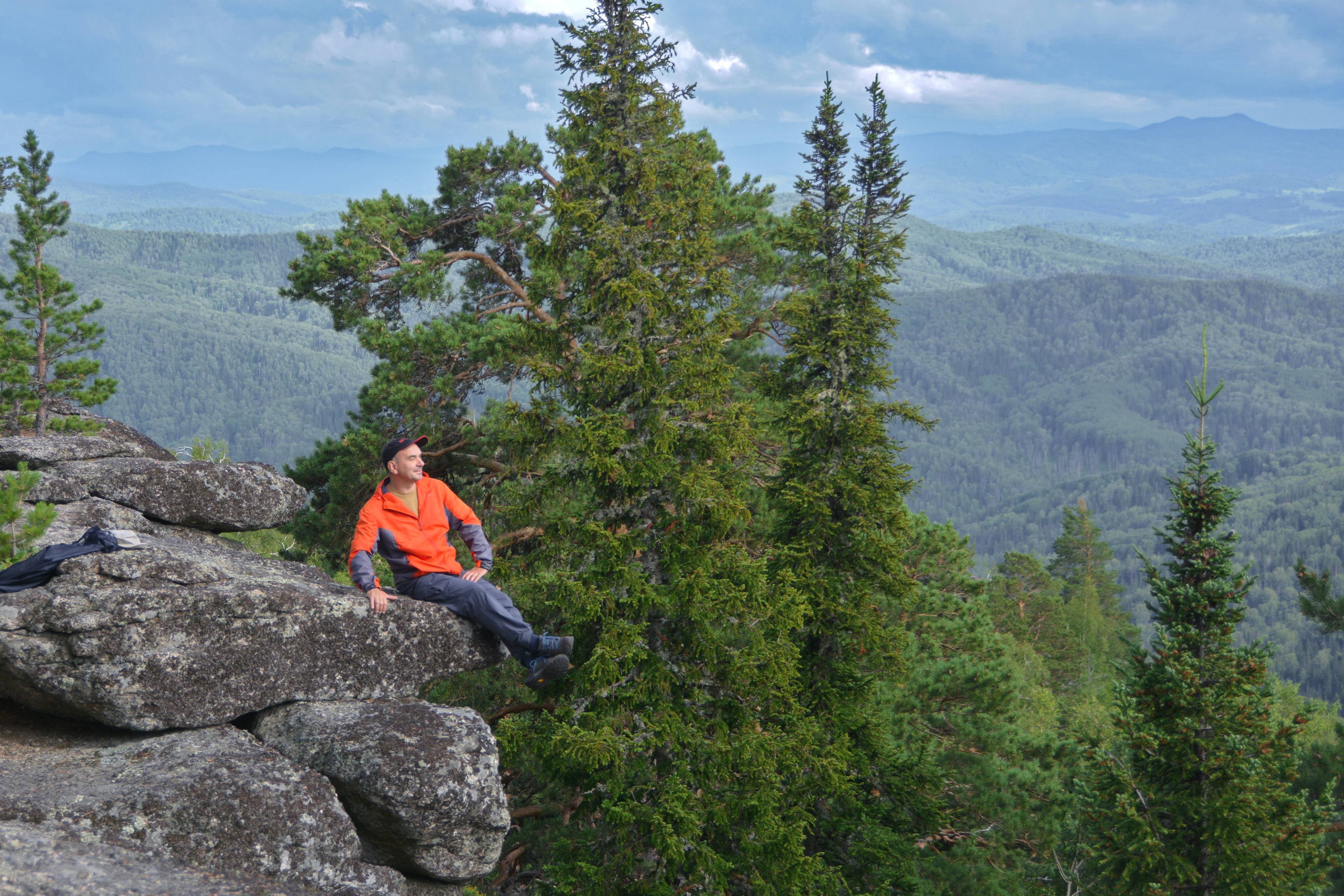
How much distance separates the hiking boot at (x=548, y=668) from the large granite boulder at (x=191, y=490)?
148 inches

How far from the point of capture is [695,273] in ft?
37.1

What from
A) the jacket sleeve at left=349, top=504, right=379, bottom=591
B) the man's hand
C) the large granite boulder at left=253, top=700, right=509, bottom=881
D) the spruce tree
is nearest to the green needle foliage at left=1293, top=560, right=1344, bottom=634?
the spruce tree

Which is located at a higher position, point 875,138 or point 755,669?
point 875,138

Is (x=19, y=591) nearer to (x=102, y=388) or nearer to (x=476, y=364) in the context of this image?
(x=476, y=364)

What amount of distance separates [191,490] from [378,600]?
379cm

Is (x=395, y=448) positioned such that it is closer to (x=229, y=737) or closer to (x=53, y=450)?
(x=229, y=737)

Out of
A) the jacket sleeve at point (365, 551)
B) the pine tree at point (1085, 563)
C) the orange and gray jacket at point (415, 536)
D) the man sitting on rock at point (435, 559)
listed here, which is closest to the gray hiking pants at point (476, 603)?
the man sitting on rock at point (435, 559)

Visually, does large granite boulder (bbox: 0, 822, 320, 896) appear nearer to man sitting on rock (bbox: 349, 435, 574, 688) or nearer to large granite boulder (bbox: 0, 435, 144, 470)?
man sitting on rock (bbox: 349, 435, 574, 688)

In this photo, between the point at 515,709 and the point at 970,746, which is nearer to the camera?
the point at 515,709

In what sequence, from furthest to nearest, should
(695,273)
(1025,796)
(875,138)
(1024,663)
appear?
(1024,663) → (1025,796) → (875,138) → (695,273)

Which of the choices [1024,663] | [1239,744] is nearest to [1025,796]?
[1239,744]

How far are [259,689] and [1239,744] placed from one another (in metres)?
10.7

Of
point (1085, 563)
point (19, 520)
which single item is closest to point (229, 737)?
point (19, 520)

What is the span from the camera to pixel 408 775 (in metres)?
7.15
